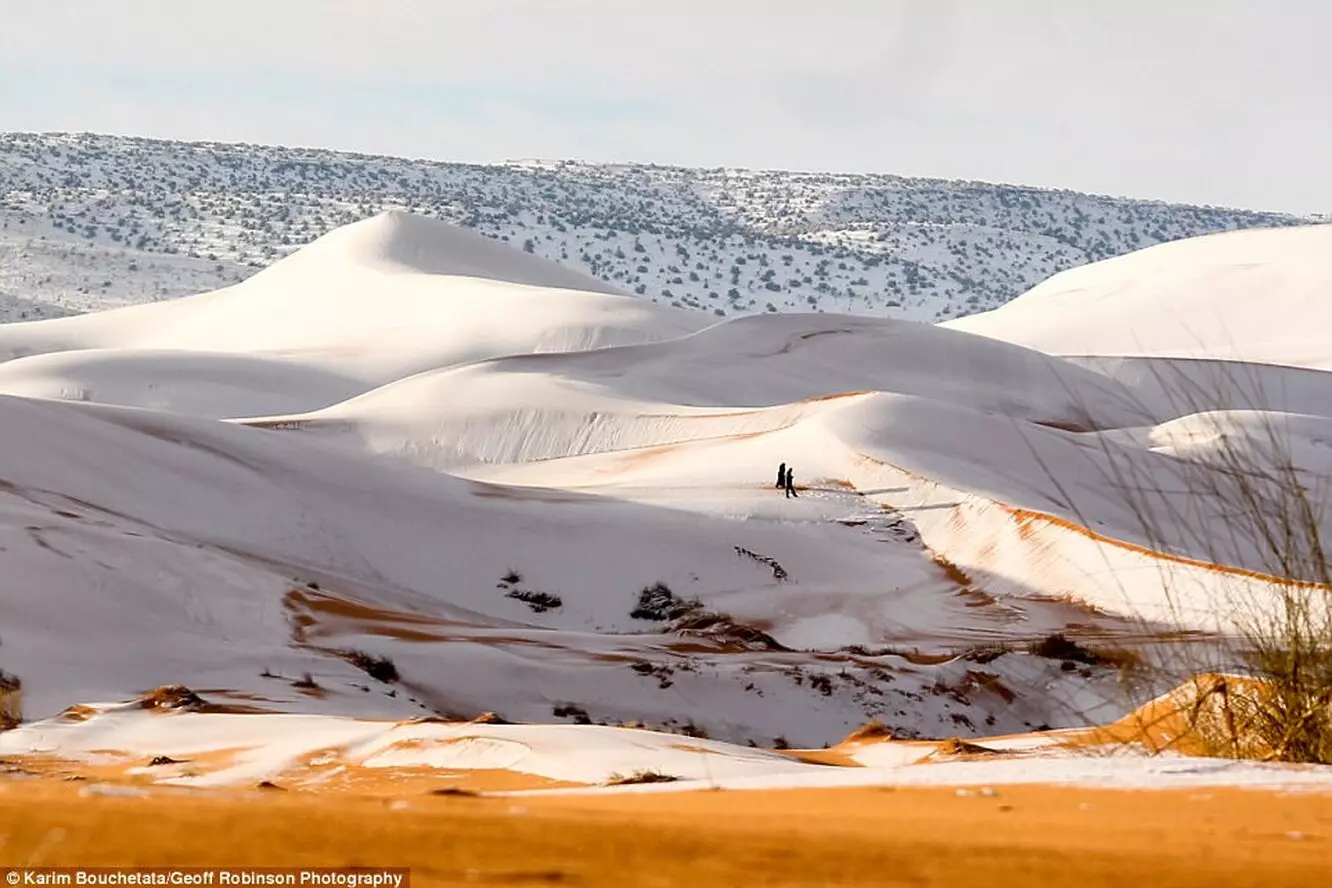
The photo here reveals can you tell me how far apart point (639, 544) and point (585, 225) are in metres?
84.3

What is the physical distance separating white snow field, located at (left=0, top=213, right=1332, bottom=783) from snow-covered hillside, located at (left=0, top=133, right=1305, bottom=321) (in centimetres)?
4538

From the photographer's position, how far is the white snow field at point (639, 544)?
1523 cm

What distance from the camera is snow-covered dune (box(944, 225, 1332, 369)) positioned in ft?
235

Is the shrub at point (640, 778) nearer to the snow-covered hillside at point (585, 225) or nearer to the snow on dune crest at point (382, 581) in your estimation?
the snow on dune crest at point (382, 581)

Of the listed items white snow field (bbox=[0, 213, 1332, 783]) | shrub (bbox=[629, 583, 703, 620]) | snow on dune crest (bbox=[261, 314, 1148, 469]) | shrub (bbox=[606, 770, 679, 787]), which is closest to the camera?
shrub (bbox=[606, 770, 679, 787])

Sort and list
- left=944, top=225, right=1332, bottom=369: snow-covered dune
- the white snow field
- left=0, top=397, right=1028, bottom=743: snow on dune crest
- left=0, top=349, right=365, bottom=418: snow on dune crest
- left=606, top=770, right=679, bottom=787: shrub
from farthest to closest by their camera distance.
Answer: left=944, top=225, right=1332, bottom=369: snow-covered dune, left=0, top=349, right=365, bottom=418: snow on dune crest, left=0, top=397, right=1028, bottom=743: snow on dune crest, the white snow field, left=606, top=770, right=679, bottom=787: shrub

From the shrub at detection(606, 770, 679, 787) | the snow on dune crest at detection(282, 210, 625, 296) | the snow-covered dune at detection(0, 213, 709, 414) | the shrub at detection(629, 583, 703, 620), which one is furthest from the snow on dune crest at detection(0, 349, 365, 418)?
the shrub at detection(606, 770, 679, 787)

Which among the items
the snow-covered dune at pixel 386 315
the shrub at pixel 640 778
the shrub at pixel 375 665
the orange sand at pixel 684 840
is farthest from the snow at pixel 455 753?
the snow-covered dune at pixel 386 315

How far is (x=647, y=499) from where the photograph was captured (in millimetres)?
28016

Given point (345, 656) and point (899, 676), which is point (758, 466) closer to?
point (899, 676)

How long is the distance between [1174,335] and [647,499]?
2049 inches

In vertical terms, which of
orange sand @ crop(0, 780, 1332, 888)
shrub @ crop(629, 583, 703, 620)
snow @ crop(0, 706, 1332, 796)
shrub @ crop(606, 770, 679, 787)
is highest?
orange sand @ crop(0, 780, 1332, 888)

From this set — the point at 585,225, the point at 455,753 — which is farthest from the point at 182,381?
the point at 585,225

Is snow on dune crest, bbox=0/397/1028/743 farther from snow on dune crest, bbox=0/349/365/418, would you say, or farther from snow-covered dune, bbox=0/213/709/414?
snow-covered dune, bbox=0/213/709/414
